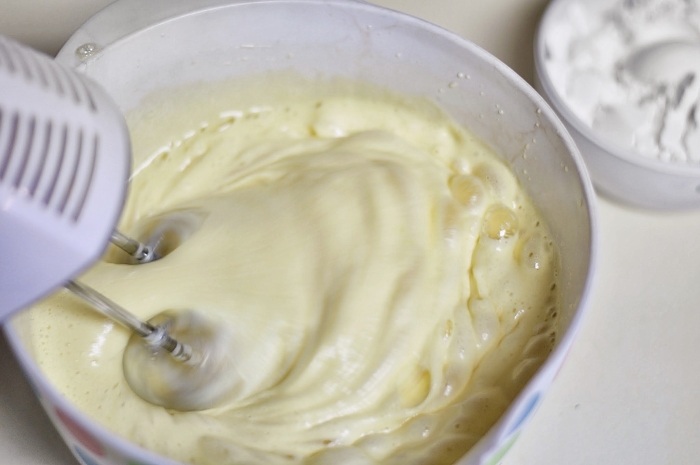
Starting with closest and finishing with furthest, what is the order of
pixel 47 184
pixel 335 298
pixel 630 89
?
1. pixel 47 184
2. pixel 335 298
3. pixel 630 89

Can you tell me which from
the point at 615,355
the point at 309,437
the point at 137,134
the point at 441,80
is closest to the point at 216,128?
the point at 137,134

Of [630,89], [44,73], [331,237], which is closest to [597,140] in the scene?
Answer: [630,89]

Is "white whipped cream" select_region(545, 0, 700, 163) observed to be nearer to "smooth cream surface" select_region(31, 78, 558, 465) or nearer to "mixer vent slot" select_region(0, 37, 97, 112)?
"smooth cream surface" select_region(31, 78, 558, 465)

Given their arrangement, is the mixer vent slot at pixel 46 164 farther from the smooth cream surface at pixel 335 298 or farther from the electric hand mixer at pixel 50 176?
the smooth cream surface at pixel 335 298

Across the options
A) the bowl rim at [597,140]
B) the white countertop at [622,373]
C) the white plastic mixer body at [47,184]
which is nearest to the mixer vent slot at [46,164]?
the white plastic mixer body at [47,184]

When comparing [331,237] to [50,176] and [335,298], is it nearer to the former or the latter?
[335,298]

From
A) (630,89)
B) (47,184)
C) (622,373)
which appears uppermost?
Answer: (47,184)

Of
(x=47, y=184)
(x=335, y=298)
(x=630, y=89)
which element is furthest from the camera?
Answer: (x=630, y=89)
